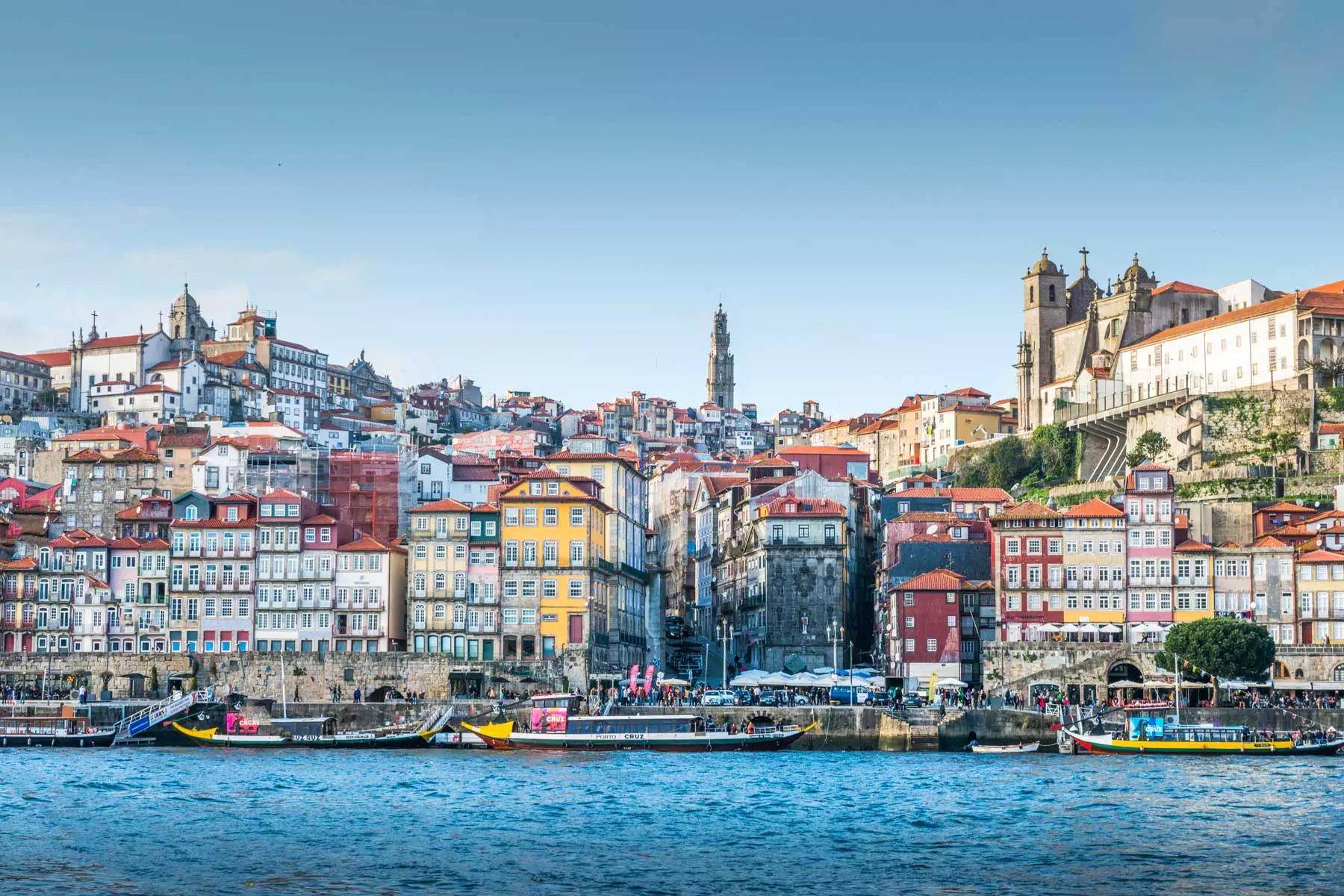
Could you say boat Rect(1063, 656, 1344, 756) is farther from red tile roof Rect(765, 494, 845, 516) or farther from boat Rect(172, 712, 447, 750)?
red tile roof Rect(765, 494, 845, 516)

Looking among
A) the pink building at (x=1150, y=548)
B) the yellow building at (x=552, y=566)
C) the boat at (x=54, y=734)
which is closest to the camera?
the boat at (x=54, y=734)

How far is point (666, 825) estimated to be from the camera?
4994 cm

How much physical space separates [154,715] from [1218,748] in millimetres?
40350

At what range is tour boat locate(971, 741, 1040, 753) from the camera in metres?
75.2

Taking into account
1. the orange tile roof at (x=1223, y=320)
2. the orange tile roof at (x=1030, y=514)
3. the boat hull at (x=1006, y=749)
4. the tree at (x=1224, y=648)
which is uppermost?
the orange tile roof at (x=1223, y=320)

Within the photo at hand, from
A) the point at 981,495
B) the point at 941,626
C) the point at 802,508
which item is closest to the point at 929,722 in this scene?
the point at 941,626

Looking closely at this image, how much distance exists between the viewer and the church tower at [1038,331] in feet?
420

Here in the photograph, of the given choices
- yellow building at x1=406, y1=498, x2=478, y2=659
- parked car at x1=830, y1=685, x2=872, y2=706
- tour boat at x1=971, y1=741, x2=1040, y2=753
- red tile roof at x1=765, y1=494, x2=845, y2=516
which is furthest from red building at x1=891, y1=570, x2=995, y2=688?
yellow building at x1=406, y1=498, x2=478, y2=659

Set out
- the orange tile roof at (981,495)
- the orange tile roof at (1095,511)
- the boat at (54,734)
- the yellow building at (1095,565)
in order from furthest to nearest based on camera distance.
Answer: the orange tile roof at (981,495)
the orange tile roof at (1095,511)
the yellow building at (1095,565)
the boat at (54,734)

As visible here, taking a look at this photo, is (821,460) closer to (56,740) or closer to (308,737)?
(308,737)

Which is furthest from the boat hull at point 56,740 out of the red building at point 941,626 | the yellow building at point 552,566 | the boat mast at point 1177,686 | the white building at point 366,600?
the boat mast at point 1177,686

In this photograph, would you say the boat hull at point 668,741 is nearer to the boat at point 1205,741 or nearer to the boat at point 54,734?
the boat at point 1205,741

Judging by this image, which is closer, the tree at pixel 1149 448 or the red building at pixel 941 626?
the red building at pixel 941 626

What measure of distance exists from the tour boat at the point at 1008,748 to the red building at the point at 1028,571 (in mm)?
12863
